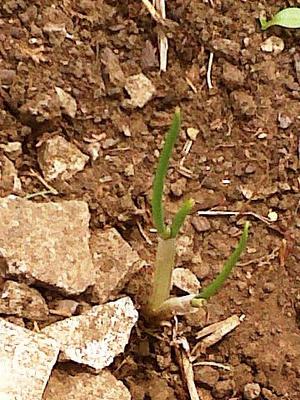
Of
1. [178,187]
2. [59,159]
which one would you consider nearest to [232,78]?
[178,187]

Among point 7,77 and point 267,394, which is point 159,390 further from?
point 7,77

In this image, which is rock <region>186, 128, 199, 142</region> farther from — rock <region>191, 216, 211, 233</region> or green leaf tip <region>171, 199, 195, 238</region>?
green leaf tip <region>171, 199, 195, 238</region>

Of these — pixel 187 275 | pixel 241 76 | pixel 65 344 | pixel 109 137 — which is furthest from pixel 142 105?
pixel 65 344

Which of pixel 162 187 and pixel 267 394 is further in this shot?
pixel 267 394

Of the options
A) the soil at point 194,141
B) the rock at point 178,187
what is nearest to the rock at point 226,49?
the soil at point 194,141

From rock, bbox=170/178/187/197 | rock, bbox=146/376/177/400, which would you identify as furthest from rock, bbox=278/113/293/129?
rock, bbox=146/376/177/400

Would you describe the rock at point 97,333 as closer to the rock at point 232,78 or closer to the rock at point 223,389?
the rock at point 223,389
